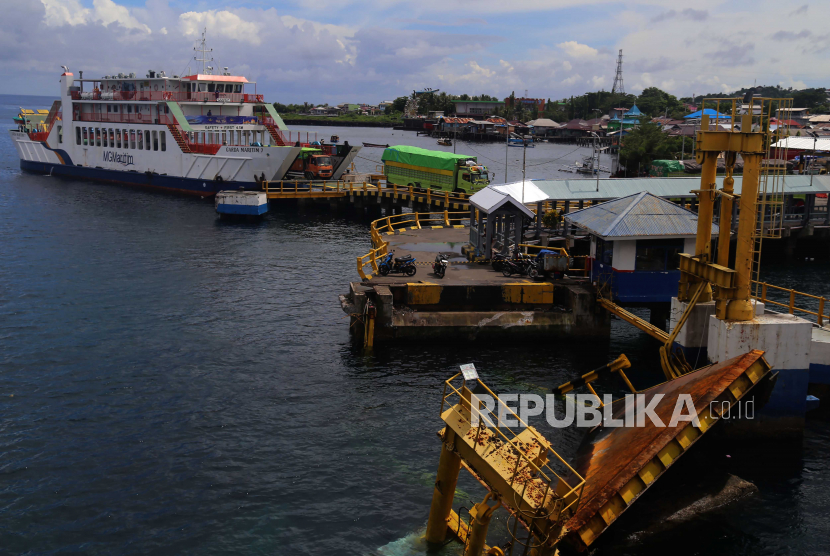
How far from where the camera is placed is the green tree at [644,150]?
8406cm

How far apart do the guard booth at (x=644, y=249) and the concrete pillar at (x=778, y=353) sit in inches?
236

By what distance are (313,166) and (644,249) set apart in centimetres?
4012

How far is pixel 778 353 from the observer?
60.6 feet

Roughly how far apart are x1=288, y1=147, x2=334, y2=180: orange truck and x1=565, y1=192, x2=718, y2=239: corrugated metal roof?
3725 centimetres

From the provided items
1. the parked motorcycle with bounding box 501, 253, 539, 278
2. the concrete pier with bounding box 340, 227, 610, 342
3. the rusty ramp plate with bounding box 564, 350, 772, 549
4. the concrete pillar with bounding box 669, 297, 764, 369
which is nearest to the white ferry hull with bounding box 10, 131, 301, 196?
the parked motorcycle with bounding box 501, 253, 539, 278

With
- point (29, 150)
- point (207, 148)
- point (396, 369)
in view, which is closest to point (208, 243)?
point (207, 148)

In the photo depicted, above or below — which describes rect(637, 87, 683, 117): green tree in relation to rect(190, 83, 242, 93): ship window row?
above

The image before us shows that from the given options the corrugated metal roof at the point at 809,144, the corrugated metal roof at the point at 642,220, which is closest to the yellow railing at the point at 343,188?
the corrugated metal roof at the point at 642,220

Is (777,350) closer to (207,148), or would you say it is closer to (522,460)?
(522,460)

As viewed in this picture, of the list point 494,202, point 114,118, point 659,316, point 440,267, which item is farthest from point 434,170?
point 114,118

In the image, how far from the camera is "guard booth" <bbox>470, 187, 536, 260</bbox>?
28.9 m

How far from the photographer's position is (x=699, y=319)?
20.2 m

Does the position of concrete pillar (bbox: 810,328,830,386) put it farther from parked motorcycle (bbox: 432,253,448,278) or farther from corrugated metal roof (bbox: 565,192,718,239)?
parked motorcycle (bbox: 432,253,448,278)

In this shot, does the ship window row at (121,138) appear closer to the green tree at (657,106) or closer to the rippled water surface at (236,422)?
the rippled water surface at (236,422)
